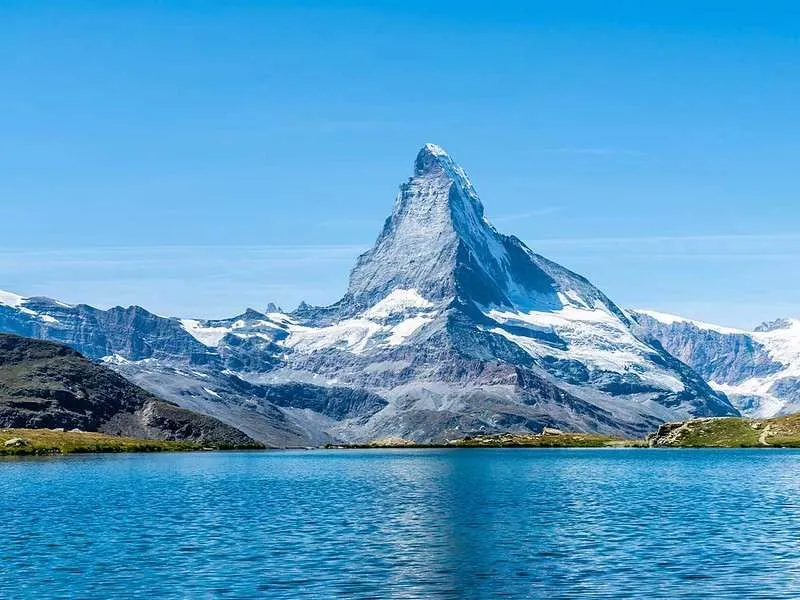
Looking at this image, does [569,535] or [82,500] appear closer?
[569,535]

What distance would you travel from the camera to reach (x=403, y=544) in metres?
90.4

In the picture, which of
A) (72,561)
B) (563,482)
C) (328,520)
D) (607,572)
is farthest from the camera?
(563,482)

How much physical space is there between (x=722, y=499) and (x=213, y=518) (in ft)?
206

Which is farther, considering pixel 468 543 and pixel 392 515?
pixel 392 515

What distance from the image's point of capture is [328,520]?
359 feet

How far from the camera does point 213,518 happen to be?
113 metres

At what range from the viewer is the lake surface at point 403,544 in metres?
68.2

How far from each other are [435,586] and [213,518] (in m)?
48.9

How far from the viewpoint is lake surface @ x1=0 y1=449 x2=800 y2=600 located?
68188 mm

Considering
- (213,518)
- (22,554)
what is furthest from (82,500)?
(22,554)

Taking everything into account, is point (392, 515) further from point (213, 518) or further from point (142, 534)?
point (142, 534)

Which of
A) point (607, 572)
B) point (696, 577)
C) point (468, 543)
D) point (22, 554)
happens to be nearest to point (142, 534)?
point (22, 554)

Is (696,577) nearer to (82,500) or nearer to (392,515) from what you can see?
(392,515)

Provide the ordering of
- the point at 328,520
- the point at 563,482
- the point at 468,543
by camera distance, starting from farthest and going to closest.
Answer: the point at 563,482 → the point at 328,520 → the point at 468,543
